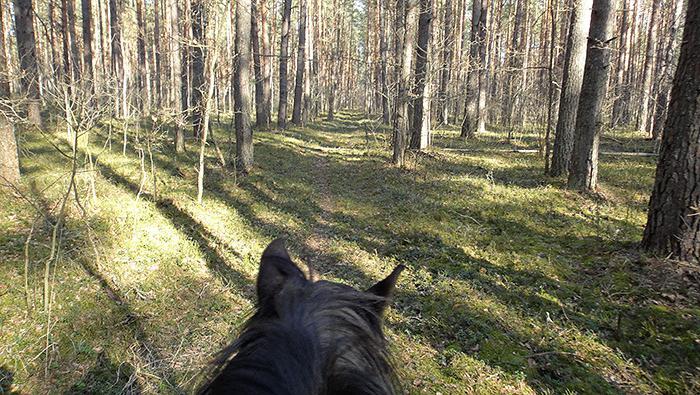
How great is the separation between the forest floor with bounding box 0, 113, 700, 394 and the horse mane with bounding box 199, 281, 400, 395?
9.07 feet

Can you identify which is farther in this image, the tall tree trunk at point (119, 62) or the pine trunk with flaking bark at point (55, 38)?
the pine trunk with flaking bark at point (55, 38)

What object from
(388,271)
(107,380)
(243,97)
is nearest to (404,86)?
(243,97)

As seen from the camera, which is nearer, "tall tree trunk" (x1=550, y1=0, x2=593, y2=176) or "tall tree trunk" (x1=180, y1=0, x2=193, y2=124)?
"tall tree trunk" (x1=550, y1=0, x2=593, y2=176)

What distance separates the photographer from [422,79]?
14.7 m

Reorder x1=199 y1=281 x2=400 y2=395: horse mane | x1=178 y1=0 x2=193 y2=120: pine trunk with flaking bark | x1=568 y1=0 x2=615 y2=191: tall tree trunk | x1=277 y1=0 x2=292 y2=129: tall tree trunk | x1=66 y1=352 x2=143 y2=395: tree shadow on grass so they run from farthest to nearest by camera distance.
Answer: x1=277 y1=0 x2=292 y2=129: tall tree trunk
x1=178 y1=0 x2=193 y2=120: pine trunk with flaking bark
x1=568 y1=0 x2=615 y2=191: tall tree trunk
x1=66 y1=352 x2=143 y2=395: tree shadow on grass
x1=199 y1=281 x2=400 y2=395: horse mane

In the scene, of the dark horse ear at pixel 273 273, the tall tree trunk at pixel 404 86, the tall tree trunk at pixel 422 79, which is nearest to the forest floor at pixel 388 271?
the tall tree trunk at pixel 404 86

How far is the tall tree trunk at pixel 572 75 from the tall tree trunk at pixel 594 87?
0.92 m

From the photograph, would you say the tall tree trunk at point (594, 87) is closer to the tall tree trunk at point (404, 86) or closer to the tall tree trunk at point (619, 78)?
the tall tree trunk at point (404, 86)

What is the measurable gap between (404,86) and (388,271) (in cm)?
794

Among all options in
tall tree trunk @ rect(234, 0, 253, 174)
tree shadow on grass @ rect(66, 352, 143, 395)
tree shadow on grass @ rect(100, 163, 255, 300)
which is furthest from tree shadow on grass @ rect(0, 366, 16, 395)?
tall tree trunk @ rect(234, 0, 253, 174)

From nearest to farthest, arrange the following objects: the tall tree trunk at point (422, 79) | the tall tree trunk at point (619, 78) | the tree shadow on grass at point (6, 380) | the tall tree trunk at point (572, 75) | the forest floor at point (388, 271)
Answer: the tree shadow on grass at point (6, 380), the forest floor at point (388, 271), the tall tree trunk at point (572, 75), the tall tree trunk at point (422, 79), the tall tree trunk at point (619, 78)

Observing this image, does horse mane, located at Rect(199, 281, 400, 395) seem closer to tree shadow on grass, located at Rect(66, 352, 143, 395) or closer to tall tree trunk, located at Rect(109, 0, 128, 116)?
tree shadow on grass, located at Rect(66, 352, 143, 395)

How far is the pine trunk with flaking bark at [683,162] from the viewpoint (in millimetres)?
5410

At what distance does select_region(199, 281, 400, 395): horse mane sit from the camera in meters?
0.92
